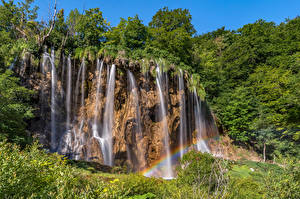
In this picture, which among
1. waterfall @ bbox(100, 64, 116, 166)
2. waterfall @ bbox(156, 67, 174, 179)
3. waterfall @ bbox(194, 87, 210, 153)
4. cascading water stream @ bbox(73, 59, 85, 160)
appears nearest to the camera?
cascading water stream @ bbox(73, 59, 85, 160)

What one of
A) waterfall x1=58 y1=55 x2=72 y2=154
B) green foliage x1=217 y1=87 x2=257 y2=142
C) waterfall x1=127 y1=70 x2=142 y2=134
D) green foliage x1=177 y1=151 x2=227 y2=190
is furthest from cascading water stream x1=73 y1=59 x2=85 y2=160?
green foliage x1=217 y1=87 x2=257 y2=142

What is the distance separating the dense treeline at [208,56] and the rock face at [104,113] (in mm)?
1659

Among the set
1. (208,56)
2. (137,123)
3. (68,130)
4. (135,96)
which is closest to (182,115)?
(137,123)

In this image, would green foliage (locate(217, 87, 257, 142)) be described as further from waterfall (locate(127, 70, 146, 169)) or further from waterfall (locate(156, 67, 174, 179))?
waterfall (locate(127, 70, 146, 169))

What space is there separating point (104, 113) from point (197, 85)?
485 inches

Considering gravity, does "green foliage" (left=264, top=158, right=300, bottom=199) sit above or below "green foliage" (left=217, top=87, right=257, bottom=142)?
below

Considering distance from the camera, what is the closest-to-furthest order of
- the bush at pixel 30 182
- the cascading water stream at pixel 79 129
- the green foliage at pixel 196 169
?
the bush at pixel 30 182 < the green foliage at pixel 196 169 < the cascading water stream at pixel 79 129

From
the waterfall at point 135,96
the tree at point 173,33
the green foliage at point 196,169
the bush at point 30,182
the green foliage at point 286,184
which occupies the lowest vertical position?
the green foliage at point 196,169

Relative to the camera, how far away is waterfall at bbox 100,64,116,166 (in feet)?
43.5

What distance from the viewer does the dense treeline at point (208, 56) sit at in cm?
1480

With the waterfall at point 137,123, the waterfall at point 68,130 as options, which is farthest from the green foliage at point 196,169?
the waterfall at point 68,130

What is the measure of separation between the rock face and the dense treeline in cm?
166

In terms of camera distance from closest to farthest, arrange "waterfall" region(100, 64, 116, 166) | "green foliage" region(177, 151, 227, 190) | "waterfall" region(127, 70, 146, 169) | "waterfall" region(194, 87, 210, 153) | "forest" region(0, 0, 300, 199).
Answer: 1. "forest" region(0, 0, 300, 199)
2. "green foliage" region(177, 151, 227, 190)
3. "waterfall" region(100, 64, 116, 166)
4. "waterfall" region(127, 70, 146, 169)
5. "waterfall" region(194, 87, 210, 153)

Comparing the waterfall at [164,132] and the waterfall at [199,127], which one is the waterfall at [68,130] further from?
the waterfall at [199,127]
